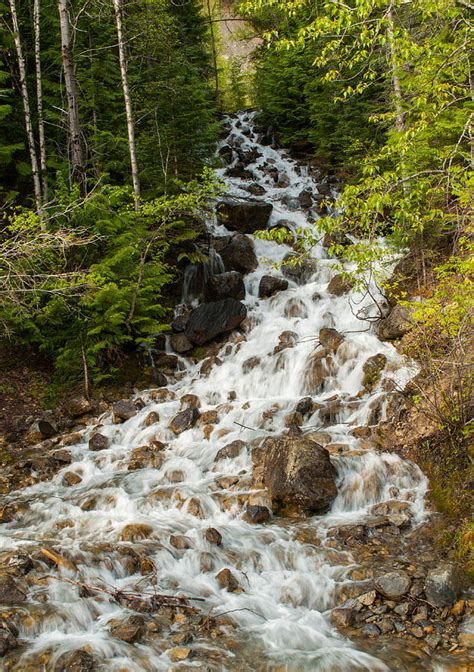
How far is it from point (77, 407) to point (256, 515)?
531 cm

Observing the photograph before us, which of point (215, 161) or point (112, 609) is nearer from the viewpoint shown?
point (112, 609)

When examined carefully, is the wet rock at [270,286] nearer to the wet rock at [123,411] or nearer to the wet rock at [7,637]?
the wet rock at [123,411]

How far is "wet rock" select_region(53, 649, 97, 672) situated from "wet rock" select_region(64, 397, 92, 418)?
253 inches

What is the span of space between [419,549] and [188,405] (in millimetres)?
5690

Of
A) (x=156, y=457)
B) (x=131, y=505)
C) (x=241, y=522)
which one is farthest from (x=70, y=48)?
(x=241, y=522)

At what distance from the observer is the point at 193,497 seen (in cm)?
748

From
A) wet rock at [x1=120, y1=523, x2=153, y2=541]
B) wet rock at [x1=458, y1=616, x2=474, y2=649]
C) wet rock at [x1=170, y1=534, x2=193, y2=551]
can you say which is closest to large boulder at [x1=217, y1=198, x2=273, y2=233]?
wet rock at [x1=120, y1=523, x2=153, y2=541]

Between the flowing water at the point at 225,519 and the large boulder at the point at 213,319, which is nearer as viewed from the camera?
the flowing water at the point at 225,519

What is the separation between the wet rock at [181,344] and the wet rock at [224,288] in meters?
1.89

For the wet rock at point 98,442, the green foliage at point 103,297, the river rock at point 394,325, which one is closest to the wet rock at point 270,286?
the green foliage at point 103,297

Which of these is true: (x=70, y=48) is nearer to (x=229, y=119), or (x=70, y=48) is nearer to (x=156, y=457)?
(x=156, y=457)

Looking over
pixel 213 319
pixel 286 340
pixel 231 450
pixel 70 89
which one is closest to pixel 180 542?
pixel 231 450

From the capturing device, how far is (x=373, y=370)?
10.1m

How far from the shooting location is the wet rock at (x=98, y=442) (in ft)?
31.3
